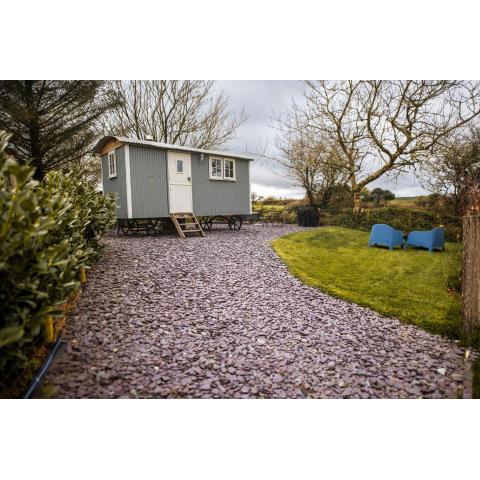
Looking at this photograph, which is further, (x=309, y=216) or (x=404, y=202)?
(x=309, y=216)

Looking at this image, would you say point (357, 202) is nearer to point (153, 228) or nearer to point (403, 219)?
point (403, 219)

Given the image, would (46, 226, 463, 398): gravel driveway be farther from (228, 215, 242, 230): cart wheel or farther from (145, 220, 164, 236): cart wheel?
(228, 215, 242, 230): cart wheel

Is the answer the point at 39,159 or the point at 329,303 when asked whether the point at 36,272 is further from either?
the point at 329,303

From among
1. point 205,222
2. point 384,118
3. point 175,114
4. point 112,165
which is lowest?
point 205,222

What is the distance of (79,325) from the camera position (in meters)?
2.35

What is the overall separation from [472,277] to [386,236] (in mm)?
2439

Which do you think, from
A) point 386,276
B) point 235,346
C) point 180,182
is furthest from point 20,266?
point 180,182

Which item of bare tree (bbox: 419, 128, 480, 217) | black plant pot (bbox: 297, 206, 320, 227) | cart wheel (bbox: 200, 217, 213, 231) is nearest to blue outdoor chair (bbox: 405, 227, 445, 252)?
bare tree (bbox: 419, 128, 480, 217)

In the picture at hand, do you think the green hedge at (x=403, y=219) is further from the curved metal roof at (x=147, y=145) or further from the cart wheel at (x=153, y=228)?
the cart wheel at (x=153, y=228)

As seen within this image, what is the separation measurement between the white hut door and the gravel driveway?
4057 millimetres

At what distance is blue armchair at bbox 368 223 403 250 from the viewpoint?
473cm

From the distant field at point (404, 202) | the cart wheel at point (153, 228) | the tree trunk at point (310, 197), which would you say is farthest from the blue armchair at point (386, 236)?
the cart wheel at point (153, 228)

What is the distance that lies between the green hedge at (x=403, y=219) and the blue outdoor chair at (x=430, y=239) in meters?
0.06

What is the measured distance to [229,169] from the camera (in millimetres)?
8805
